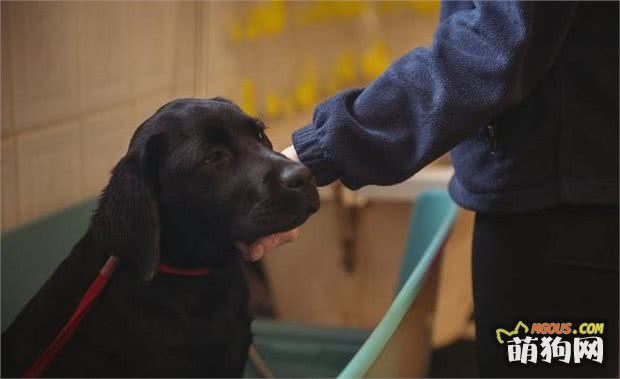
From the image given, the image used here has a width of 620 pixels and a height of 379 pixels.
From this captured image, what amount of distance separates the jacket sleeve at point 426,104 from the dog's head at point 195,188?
0.08 m

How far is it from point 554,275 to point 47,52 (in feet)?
1.62

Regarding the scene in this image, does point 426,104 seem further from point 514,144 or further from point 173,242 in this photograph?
point 173,242

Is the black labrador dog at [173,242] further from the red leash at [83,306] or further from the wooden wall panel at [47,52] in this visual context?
the wooden wall panel at [47,52]

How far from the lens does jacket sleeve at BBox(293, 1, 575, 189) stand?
628 mm

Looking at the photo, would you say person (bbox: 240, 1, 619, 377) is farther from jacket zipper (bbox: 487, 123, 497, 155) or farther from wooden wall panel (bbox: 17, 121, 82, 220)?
wooden wall panel (bbox: 17, 121, 82, 220)

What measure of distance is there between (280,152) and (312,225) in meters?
0.30

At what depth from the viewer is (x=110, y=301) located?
0.56 m

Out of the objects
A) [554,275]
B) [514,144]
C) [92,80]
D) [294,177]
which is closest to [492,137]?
[514,144]

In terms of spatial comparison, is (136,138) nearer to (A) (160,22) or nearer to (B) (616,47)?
(A) (160,22)

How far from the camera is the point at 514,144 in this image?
28.0 inches

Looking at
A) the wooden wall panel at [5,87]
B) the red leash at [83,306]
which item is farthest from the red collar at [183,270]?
the wooden wall panel at [5,87]

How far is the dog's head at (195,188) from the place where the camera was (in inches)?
20.5

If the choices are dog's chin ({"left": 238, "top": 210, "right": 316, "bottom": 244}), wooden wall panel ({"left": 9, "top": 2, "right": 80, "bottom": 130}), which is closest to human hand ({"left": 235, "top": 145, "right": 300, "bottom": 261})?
dog's chin ({"left": 238, "top": 210, "right": 316, "bottom": 244})

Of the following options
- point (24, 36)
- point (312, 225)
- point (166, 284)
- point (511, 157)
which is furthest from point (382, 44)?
point (166, 284)
